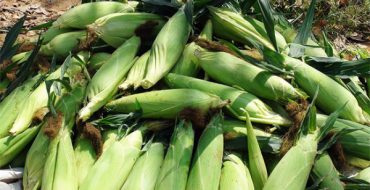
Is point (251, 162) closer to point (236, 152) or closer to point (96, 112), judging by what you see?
point (236, 152)

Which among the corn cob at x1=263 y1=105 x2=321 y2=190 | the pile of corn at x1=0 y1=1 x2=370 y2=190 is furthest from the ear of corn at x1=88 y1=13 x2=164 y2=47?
the corn cob at x1=263 y1=105 x2=321 y2=190

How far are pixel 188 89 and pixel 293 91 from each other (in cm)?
47

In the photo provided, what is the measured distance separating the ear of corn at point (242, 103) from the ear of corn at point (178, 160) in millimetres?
209

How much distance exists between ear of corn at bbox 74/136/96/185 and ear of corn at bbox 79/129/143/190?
2.3 inches

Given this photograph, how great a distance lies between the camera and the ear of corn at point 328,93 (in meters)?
2.22

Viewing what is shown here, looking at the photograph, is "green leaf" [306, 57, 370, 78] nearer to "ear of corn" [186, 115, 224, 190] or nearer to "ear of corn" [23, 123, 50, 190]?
"ear of corn" [186, 115, 224, 190]

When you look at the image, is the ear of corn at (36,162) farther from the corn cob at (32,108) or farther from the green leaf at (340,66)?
the green leaf at (340,66)

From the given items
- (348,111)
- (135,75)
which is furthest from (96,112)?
(348,111)

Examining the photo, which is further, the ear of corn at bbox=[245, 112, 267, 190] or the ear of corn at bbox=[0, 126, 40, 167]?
the ear of corn at bbox=[0, 126, 40, 167]

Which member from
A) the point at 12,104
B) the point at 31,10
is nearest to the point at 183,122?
the point at 12,104

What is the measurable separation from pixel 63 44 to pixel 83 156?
0.83 meters

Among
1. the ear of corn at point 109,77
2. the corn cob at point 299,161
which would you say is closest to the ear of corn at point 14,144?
the ear of corn at point 109,77

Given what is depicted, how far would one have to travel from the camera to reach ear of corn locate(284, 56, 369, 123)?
2.22m

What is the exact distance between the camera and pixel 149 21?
2.61 metres
